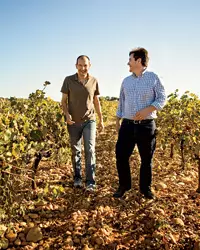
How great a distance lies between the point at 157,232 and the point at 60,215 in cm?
132

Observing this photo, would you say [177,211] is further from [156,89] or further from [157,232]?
[156,89]

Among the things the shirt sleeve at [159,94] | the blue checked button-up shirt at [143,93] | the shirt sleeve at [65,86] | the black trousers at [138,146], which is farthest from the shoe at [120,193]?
the shirt sleeve at [65,86]

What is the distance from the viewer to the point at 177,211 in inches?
157

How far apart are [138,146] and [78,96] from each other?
123cm

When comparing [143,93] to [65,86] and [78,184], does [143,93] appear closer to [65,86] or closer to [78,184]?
[65,86]

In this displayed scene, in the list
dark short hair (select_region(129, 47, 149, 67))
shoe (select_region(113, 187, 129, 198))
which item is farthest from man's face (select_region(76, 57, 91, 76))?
shoe (select_region(113, 187, 129, 198))

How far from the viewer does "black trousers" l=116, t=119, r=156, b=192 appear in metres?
3.98

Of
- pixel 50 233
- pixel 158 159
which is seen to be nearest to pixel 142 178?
pixel 50 233

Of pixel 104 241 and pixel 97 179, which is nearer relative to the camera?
pixel 104 241

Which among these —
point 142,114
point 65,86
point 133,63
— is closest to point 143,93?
point 142,114

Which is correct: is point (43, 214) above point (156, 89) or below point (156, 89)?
below

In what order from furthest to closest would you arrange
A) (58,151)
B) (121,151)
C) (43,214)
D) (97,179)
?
(97,179), (58,151), (121,151), (43,214)

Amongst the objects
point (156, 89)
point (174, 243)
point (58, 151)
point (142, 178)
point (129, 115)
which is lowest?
point (174, 243)

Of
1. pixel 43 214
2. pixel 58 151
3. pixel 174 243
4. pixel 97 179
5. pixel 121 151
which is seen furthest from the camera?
pixel 97 179
